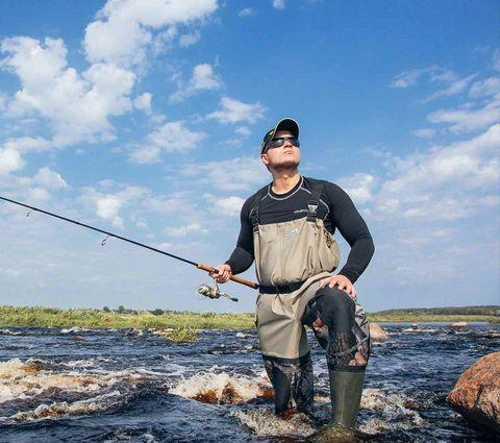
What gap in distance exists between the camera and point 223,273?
694cm

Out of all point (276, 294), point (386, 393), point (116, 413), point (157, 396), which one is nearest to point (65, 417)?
point (116, 413)

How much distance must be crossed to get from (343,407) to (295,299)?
1.39 m

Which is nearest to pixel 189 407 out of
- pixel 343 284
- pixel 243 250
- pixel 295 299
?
pixel 243 250

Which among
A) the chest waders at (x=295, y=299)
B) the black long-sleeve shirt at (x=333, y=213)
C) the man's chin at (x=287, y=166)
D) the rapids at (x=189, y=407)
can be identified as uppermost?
the man's chin at (x=287, y=166)

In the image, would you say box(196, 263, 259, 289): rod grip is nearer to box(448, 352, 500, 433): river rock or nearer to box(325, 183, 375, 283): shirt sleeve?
box(325, 183, 375, 283): shirt sleeve

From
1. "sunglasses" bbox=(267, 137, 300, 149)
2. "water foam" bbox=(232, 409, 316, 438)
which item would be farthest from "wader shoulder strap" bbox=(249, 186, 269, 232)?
"water foam" bbox=(232, 409, 316, 438)

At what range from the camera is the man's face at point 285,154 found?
6.28 m

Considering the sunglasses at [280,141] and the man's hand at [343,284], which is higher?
the sunglasses at [280,141]

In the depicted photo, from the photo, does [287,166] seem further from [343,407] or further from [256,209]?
[343,407]

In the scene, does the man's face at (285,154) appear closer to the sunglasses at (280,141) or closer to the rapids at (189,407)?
the sunglasses at (280,141)

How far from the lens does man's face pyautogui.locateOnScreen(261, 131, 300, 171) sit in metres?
6.28

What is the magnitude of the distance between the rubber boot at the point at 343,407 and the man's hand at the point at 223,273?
7.71ft

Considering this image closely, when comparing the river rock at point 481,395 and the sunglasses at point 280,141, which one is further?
the river rock at point 481,395

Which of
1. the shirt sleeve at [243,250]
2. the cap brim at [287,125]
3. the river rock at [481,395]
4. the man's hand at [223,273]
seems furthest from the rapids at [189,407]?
the cap brim at [287,125]
